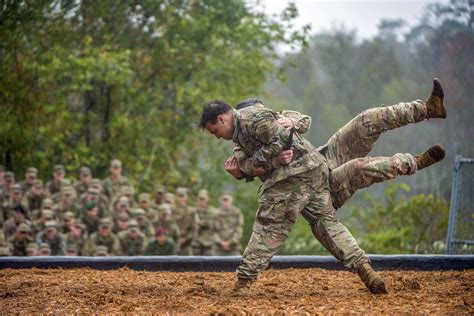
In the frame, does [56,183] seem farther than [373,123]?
Yes

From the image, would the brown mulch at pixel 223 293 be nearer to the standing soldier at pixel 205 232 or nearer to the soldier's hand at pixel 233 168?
the soldier's hand at pixel 233 168

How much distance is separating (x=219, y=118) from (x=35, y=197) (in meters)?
9.34

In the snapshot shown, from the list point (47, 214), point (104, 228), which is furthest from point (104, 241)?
point (47, 214)

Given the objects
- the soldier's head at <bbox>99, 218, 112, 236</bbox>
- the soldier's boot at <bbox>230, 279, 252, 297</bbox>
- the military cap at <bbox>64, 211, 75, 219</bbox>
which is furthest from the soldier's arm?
the military cap at <bbox>64, 211, 75, 219</bbox>

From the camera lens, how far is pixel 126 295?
8.73m

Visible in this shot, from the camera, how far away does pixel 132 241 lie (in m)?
15.6

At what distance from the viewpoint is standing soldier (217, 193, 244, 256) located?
16.5 metres

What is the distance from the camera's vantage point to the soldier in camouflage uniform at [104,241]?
1559 centimetres

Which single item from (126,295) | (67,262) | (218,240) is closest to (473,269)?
(126,295)

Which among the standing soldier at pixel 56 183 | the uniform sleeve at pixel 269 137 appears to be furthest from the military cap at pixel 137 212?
the uniform sleeve at pixel 269 137

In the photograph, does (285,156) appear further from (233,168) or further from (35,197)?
(35,197)

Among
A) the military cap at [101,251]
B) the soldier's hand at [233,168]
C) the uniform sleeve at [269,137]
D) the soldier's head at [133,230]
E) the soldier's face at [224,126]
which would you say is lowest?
the military cap at [101,251]

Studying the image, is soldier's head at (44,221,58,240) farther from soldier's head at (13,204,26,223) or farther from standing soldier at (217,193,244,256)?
standing soldier at (217,193,244,256)

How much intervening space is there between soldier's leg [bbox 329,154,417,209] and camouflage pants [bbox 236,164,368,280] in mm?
179
